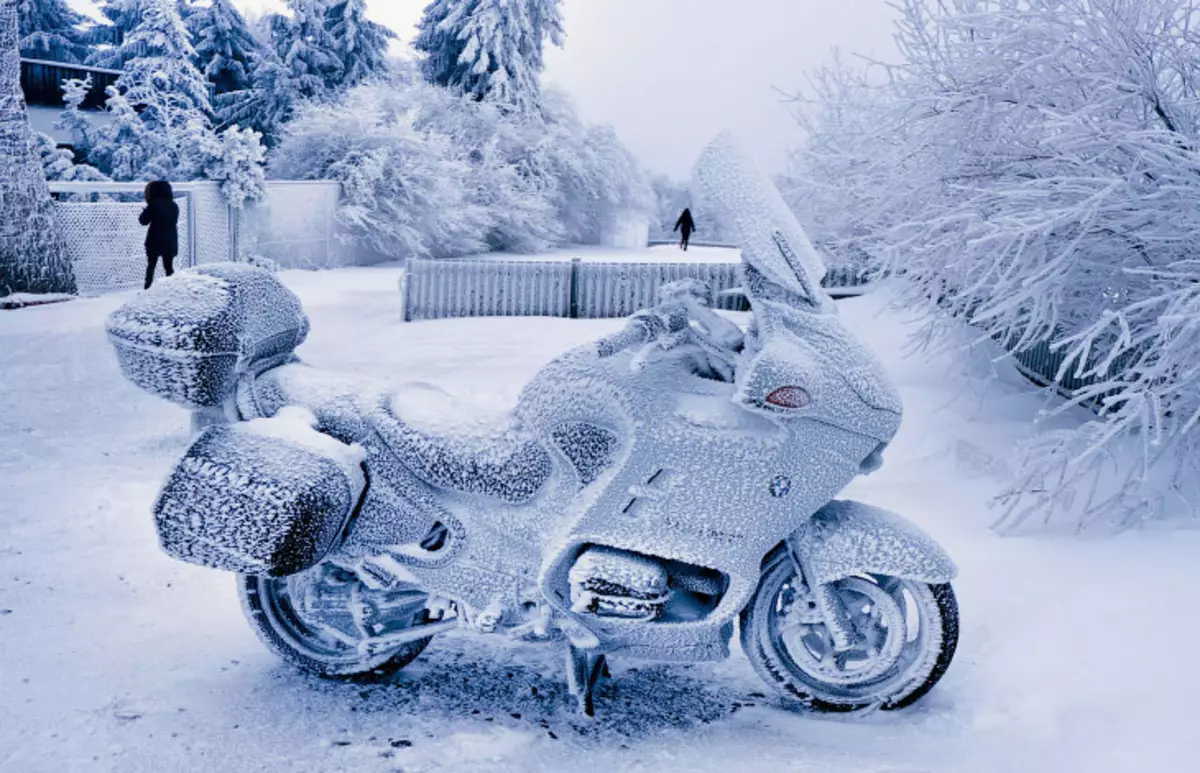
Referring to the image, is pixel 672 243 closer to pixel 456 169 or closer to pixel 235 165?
pixel 456 169

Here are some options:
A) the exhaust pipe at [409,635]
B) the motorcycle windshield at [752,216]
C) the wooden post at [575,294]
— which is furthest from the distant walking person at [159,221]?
the motorcycle windshield at [752,216]

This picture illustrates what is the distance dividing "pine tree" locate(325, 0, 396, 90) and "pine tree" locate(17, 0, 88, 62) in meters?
10.2

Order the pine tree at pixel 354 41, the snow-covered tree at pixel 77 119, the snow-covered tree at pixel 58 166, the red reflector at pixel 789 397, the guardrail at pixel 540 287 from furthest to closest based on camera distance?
the pine tree at pixel 354 41, the snow-covered tree at pixel 77 119, the snow-covered tree at pixel 58 166, the guardrail at pixel 540 287, the red reflector at pixel 789 397

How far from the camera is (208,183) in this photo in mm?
18062

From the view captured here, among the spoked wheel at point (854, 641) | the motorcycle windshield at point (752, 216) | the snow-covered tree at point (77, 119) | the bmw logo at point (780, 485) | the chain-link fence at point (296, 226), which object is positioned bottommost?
the chain-link fence at point (296, 226)

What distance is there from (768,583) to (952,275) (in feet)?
16.2

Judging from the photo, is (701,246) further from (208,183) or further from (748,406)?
(748,406)

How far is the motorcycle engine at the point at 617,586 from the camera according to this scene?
303 cm

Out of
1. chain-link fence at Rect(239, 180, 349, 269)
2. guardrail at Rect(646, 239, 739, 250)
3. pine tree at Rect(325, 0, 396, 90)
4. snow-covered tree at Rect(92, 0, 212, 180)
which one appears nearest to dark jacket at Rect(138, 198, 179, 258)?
chain-link fence at Rect(239, 180, 349, 269)

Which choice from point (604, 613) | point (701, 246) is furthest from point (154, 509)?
point (701, 246)

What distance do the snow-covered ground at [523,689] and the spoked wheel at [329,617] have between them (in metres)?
0.08

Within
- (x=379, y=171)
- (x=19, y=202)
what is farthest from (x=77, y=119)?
(x=19, y=202)

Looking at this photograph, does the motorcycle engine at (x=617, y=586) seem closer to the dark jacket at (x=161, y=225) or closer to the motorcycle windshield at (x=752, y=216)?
the motorcycle windshield at (x=752, y=216)

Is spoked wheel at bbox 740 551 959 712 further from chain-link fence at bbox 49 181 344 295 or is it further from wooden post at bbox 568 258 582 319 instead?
chain-link fence at bbox 49 181 344 295
